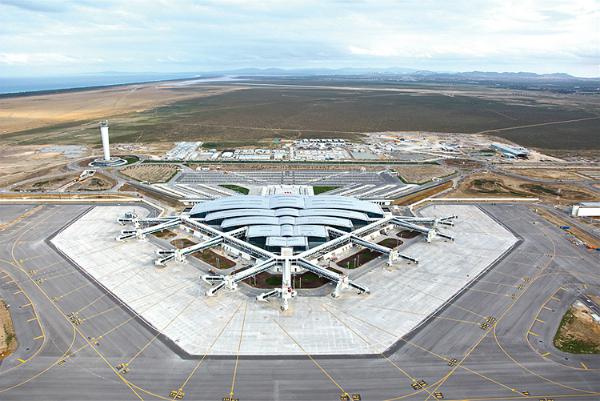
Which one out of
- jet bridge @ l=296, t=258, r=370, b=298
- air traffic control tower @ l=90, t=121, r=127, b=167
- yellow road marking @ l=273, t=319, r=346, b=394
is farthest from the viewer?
air traffic control tower @ l=90, t=121, r=127, b=167

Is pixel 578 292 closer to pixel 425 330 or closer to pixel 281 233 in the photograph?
pixel 425 330

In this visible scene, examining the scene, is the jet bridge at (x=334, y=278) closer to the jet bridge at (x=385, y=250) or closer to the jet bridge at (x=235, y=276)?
the jet bridge at (x=235, y=276)

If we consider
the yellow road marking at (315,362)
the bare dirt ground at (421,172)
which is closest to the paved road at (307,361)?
the yellow road marking at (315,362)

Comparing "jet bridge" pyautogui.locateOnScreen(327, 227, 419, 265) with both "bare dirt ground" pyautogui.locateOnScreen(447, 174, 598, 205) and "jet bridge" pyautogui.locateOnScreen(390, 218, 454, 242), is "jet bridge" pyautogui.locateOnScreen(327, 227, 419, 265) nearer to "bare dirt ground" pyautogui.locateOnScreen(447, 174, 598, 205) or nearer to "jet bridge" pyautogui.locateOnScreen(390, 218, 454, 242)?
"jet bridge" pyautogui.locateOnScreen(390, 218, 454, 242)

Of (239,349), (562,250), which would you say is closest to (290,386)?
(239,349)

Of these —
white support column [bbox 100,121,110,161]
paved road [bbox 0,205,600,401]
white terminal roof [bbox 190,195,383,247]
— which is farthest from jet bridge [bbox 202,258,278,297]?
white support column [bbox 100,121,110,161]

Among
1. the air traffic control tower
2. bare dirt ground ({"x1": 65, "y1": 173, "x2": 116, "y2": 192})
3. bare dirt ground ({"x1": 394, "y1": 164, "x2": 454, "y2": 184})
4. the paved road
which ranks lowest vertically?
the paved road
